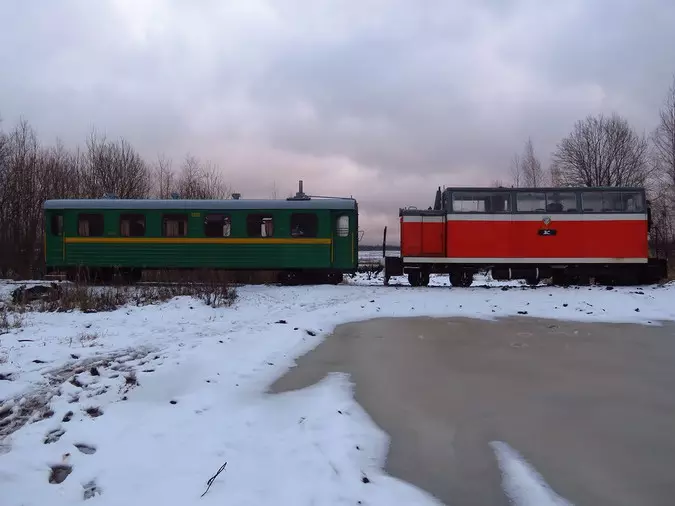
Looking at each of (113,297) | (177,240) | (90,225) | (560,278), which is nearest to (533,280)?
(560,278)

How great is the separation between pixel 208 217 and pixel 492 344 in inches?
494

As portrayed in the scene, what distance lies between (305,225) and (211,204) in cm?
348

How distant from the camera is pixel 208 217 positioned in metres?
18.1

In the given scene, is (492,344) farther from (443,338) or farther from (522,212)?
(522,212)

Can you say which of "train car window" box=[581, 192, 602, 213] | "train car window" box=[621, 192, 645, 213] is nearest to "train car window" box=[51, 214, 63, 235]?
"train car window" box=[581, 192, 602, 213]

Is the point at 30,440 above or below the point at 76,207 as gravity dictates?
below

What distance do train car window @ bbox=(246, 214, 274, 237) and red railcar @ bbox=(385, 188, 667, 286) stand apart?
15.6 ft

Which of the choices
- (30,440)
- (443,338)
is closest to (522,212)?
(443,338)

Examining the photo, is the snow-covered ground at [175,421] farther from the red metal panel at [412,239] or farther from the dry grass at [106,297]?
the red metal panel at [412,239]

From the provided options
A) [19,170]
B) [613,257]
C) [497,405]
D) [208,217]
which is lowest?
[497,405]

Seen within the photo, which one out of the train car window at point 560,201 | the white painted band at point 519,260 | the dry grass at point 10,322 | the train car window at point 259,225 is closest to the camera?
the dry grass at point 10,322

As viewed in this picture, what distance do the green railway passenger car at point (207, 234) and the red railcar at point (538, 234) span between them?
2749 mm

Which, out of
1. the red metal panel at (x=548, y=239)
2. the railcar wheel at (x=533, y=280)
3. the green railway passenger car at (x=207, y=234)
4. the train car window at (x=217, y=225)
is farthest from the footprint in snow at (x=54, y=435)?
the railcar wheel at (x=533, y=280)

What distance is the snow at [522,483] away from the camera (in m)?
3.21
